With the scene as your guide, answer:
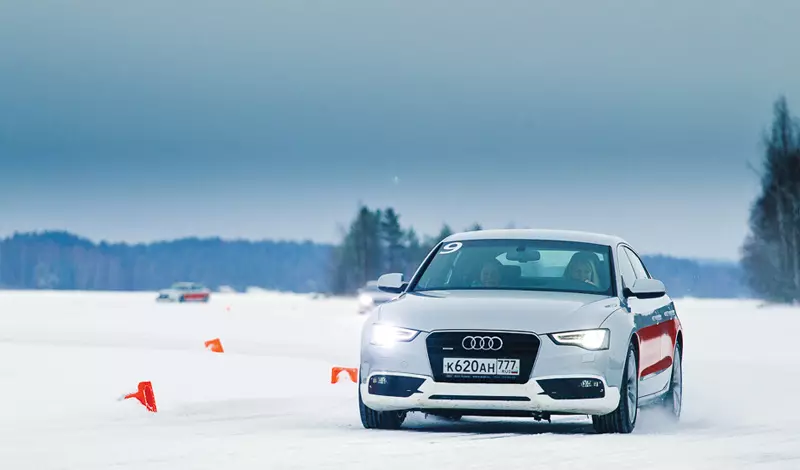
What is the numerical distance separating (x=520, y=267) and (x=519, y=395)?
6.51ft

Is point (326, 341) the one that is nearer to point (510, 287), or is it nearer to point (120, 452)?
→ point (510, 287)

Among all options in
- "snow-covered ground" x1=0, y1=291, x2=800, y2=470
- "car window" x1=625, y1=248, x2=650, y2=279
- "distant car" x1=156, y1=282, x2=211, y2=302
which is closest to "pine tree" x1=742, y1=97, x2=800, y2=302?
"distant car" x1=156, y1=282, x2=211, y2=302

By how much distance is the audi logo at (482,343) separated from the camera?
10.8 m

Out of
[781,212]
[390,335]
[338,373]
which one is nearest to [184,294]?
[781,212]

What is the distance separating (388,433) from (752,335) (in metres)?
26.6

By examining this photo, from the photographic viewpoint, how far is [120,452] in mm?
9711

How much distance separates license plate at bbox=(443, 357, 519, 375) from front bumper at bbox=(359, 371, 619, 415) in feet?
0.33

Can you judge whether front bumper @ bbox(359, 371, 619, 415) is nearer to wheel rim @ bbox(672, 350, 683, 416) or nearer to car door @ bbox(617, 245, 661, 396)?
car door @ bbox(617, 245, 661, 396)

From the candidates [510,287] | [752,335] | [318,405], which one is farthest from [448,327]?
[752,335]

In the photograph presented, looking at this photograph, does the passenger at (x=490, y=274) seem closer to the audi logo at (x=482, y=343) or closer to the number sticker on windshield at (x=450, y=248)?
the number sticker on windshield at (x=450, y=248)

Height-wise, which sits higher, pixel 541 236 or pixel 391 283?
pixel 541 236

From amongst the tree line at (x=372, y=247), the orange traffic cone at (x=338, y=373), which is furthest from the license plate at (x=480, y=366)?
the tree line at (x=372, y=247)

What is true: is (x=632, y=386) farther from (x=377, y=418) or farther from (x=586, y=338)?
(x=377, y=418)

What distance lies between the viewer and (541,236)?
12789 mm
